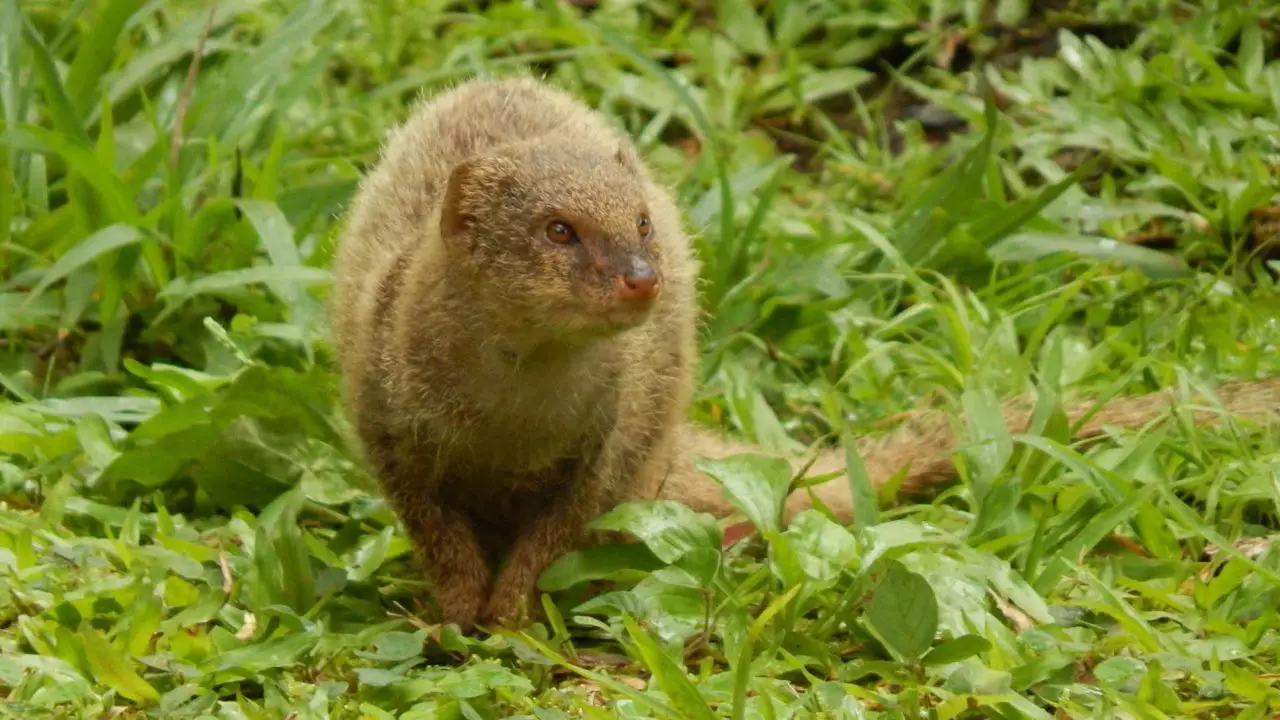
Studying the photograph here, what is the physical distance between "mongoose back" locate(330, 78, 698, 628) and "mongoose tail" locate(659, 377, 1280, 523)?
0.18 meters

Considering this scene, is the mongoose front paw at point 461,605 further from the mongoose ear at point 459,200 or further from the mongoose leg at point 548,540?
the mongoose ear at point 459,200

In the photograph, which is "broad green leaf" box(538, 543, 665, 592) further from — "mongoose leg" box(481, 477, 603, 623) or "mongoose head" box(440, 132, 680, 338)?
"mongoose head" box(440, 132, 680, 338)

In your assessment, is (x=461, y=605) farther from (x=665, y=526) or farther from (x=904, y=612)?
(x=904, y=612)

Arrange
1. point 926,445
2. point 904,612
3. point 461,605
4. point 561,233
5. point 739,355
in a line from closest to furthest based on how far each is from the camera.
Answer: point 904,612
point 561,233
point 461,605
point 926,445
point 739,355

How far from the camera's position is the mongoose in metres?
3.16

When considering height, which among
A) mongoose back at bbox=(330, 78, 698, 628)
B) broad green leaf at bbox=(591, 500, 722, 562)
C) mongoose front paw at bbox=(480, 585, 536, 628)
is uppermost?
mongoose back at bbox=(330, 78, 698, 628)

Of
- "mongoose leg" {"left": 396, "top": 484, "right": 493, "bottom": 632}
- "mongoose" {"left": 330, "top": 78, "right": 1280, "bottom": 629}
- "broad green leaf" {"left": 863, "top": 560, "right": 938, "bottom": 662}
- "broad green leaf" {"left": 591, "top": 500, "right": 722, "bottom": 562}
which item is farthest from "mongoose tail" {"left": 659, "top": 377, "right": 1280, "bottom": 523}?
"broad green leaf" {"left": 863, "top": 560, "right": 938, "bottom": 662}

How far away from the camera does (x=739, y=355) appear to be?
183 inches

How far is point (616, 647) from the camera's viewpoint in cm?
330

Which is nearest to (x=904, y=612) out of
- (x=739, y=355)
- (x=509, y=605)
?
(x=509, y=605)

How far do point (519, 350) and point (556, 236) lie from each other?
0.24 meters

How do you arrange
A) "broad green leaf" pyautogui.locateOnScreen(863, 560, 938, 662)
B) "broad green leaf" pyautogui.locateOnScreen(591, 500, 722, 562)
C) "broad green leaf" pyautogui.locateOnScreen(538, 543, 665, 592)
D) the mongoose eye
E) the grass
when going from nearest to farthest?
"broad green leaf" pyautogui.locateOnScreen(863, 560, 938, 662) → the grass → the mongoose eye → "broad green leaf" pyautogui.locateOnScreen(591, 500, 722, 562) → "broad green leaf" pyautogui.locateOnScreen(538, 543, 665, 592)

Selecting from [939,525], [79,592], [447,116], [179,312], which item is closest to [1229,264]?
[939,525]

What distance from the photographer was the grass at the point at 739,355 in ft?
10.0
